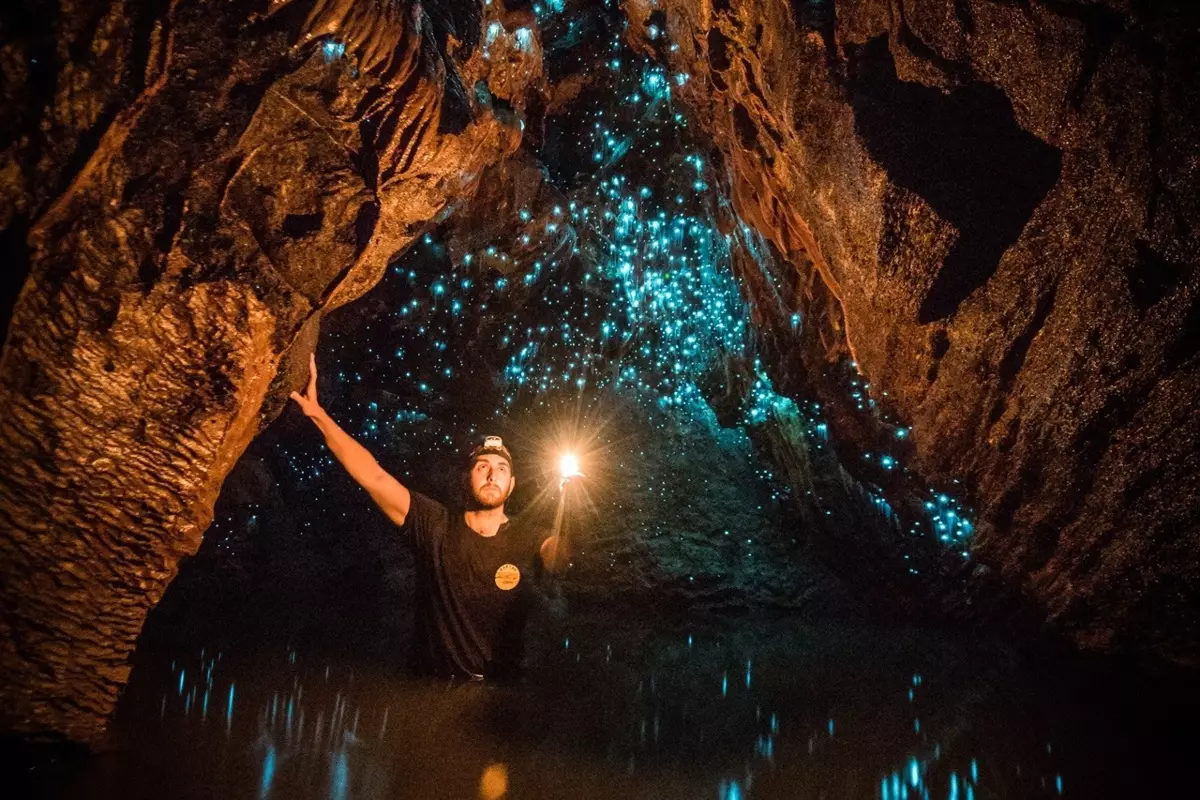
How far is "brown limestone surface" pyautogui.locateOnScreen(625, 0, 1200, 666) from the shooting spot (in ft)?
6.31

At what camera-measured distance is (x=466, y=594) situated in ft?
11.0

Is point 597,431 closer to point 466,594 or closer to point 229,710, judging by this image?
point 466,594

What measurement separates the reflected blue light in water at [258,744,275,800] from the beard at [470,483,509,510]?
57.4 inches

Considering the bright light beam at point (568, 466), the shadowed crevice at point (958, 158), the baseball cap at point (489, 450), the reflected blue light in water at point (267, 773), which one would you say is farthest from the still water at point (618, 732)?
the bright light beam at point (568, 466)

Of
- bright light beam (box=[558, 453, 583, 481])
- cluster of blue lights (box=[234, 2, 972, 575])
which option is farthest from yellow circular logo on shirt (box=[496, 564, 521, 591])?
bright light beam (box=[558, 453, 583, 481])

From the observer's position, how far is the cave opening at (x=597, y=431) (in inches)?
86.3

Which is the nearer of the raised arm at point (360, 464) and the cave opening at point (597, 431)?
the cave opening at point (597, 431)

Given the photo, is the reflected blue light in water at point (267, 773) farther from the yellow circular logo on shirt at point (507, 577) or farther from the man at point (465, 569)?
the yellow circular logo on shirt at point (507, 577)

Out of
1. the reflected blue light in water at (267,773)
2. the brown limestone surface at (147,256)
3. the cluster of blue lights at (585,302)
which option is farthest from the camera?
the cluster of blue lights at (585,302)

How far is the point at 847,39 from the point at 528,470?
510 cm

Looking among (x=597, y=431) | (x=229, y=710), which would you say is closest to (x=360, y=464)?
(x=229, y=710)

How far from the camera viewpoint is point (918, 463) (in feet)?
11.5

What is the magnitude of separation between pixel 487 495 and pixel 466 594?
534mm

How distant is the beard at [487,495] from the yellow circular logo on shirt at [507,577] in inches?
13.8
